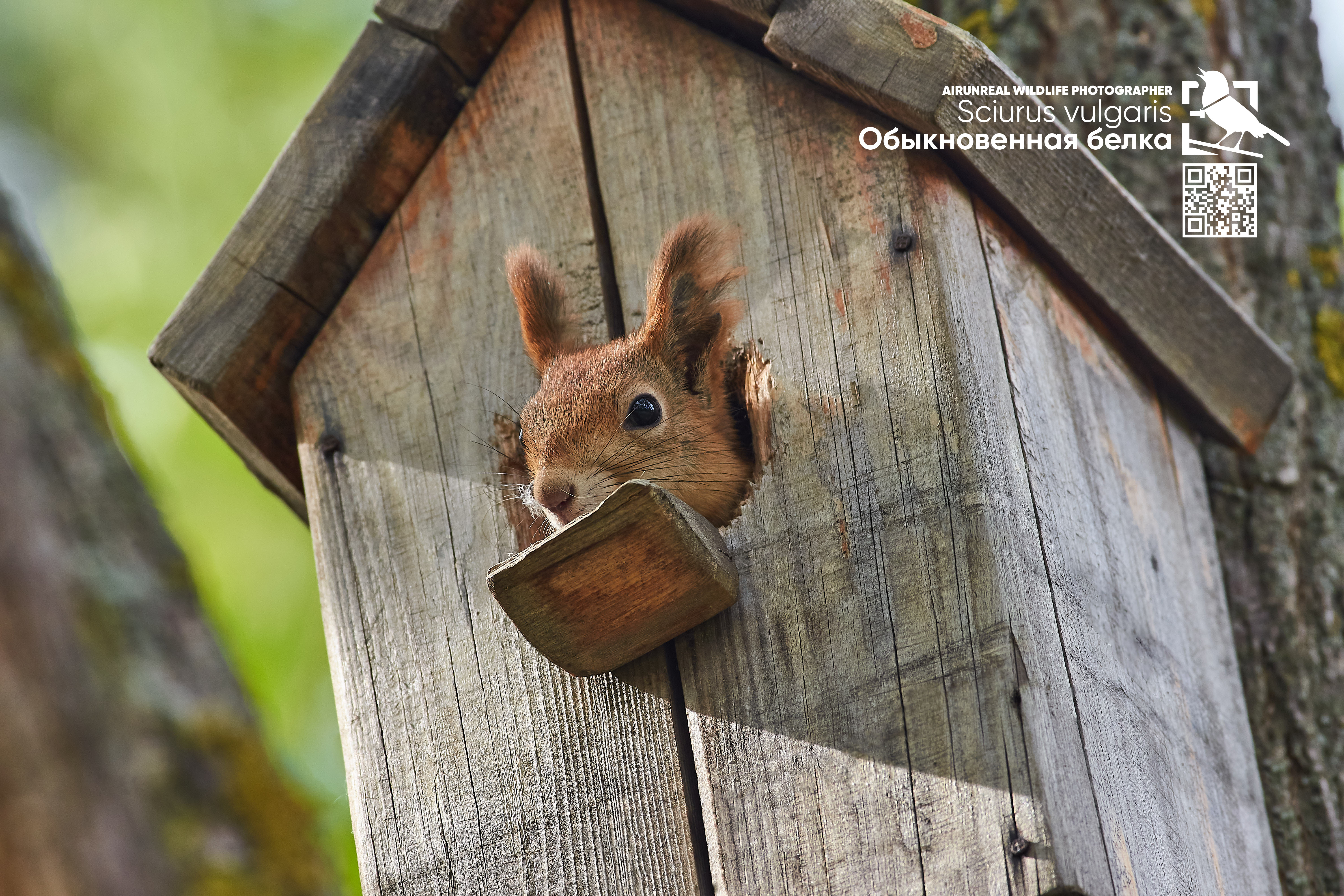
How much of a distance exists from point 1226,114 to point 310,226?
248 centimetres

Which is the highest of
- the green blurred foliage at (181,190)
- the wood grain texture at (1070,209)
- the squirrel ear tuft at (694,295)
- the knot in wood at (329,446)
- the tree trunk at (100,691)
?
the green blurred foliage at (181,190)

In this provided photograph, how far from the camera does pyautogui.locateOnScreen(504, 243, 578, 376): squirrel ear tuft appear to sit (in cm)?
254

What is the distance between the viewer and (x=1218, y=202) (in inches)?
142

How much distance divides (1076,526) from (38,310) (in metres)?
2.24

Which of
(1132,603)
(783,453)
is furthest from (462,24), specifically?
(1132,603)

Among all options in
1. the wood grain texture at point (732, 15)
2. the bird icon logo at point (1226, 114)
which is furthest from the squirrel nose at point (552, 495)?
the bird icon logo at point (1226, 114)

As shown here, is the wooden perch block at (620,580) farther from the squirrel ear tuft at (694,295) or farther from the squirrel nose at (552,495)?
the squirrel ear tuft at (694,295)

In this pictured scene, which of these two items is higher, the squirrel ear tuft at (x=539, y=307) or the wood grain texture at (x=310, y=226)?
the wood grain texture at (x=310, y=226)

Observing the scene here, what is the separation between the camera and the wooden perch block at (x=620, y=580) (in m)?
2.03

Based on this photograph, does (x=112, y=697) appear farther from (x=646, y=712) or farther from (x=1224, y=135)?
(x=1224, y=135)

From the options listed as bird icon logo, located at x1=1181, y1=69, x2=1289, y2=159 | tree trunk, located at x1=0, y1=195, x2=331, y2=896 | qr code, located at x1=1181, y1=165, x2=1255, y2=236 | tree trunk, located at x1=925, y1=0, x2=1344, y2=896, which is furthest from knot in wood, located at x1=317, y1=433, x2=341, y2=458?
bird icon logo, located at x1=1181, y1=69, x2=1289, y2=159

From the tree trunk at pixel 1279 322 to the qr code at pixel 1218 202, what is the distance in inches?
1.1

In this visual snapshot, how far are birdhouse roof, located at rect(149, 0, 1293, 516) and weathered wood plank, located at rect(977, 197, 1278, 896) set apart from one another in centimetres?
10

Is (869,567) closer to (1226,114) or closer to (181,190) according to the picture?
(1226,114)
